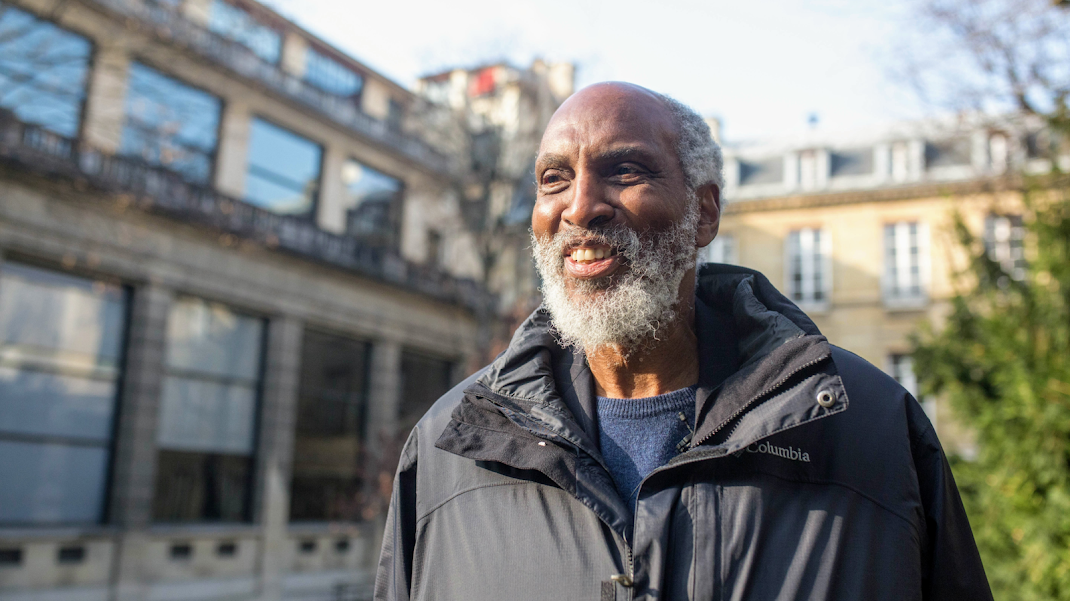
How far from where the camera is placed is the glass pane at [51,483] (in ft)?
47.2

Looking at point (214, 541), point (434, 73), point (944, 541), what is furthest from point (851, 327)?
point (944, 541)

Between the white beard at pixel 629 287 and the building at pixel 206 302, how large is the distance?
8712 mm

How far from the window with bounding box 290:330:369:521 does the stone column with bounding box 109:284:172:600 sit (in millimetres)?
4095

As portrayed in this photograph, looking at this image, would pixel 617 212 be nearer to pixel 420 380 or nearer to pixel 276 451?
pixel 276 451

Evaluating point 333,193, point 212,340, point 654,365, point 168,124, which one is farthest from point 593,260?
point 333,193

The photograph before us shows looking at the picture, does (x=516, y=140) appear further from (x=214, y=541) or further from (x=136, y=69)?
(x=214, y=541)

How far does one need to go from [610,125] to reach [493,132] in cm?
1745

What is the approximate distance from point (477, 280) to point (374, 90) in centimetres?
619

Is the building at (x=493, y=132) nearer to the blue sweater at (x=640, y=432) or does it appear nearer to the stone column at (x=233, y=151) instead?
the stone column at (x=233, y=151)

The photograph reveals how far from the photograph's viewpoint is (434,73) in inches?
758

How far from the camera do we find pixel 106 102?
1465 cm

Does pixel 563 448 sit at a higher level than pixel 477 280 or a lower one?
lower

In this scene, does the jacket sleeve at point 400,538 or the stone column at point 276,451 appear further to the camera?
the stone column at point 276,451

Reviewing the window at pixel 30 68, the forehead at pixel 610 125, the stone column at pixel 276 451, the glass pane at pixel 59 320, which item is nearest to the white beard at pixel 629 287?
the forehead at pixel 610 125
